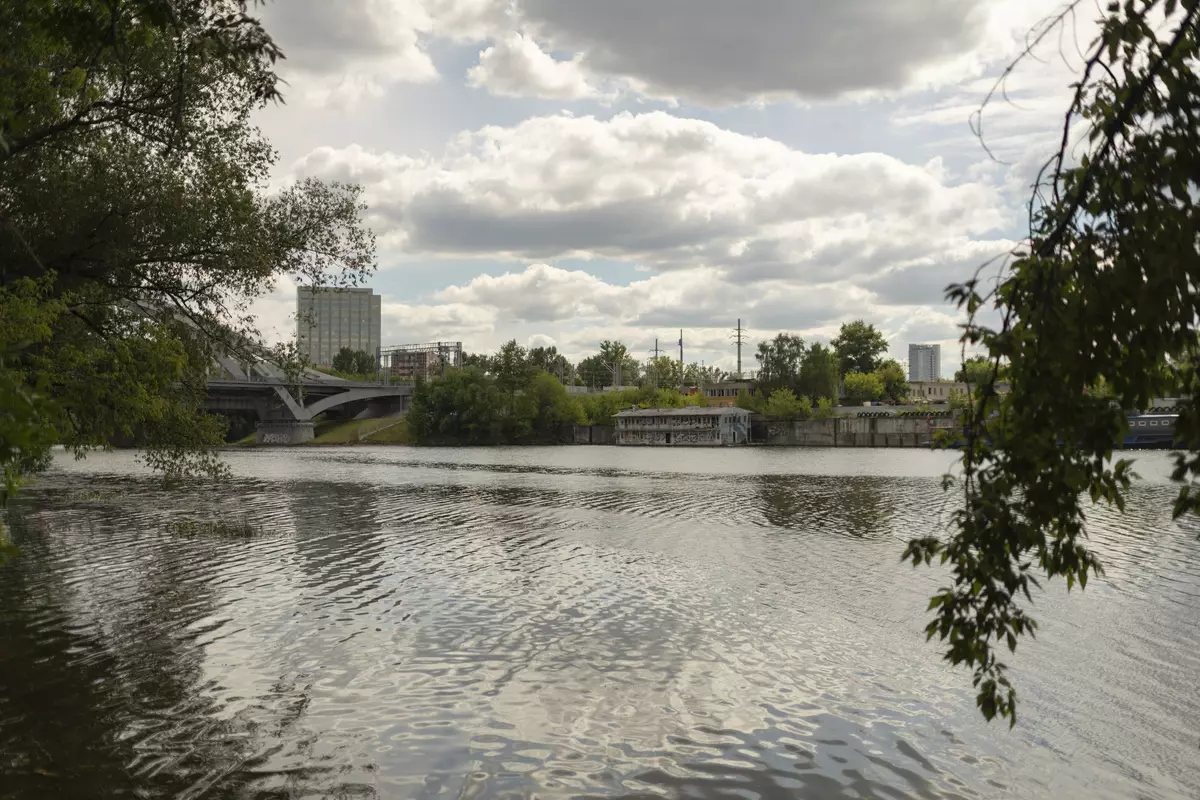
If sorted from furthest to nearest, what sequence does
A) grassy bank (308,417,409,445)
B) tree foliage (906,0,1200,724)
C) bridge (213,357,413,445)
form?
grassy bank (308,417,409,445) < bridge (213,357,413,445) < tree foliage (906,0,1200,724)

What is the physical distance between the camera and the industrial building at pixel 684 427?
139750 millimetres

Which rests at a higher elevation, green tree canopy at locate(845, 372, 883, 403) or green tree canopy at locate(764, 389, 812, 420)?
green tree canopy at locate(845, 372, 883, 403)

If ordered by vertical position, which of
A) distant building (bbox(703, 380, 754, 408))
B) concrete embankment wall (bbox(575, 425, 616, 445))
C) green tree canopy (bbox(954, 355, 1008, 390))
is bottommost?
concrete embankment wall (bbox(575, 425, 616, 445))

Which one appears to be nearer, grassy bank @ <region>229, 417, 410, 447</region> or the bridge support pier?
the bridge support pier

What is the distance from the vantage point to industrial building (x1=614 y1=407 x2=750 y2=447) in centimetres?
13975

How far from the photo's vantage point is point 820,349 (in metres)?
162

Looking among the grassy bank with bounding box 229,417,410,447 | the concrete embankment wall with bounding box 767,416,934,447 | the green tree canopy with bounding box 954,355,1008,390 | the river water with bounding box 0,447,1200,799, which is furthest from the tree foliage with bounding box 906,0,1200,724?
the concrete embankment wall with bounding box 767,416,934,447

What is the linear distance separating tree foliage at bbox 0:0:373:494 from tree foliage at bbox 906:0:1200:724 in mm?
14766

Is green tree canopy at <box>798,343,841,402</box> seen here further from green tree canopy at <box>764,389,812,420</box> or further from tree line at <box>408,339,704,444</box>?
tree line at <box>408,339,704,444</box>

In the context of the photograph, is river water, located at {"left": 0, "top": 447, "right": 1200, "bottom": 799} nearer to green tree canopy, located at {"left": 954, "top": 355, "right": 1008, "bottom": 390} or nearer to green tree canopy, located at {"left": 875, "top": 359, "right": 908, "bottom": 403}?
green tree canopy, located at {"left": 954, "top": 355, "right": 1008, "bottom": 390}

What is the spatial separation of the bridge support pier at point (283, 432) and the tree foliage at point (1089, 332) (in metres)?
136

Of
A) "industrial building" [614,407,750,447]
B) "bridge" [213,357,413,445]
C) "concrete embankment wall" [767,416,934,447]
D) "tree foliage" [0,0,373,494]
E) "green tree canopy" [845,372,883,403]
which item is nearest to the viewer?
"tree foliage" [0,0,373,494]

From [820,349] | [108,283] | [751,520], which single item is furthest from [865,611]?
[820,349]

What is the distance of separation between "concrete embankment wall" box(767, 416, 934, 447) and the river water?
4484 inches
